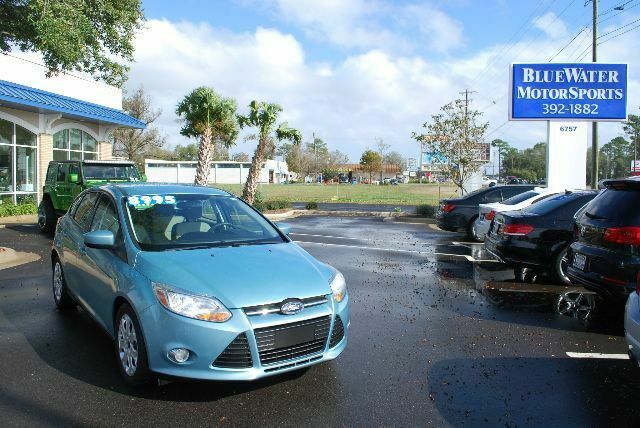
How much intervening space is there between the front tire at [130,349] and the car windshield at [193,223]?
618mm

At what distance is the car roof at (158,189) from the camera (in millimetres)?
5289

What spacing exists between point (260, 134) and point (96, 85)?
7.86 metres

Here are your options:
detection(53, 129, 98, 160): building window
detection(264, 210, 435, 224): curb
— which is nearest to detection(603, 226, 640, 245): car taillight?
detection(264, 210, 435, 224): curb

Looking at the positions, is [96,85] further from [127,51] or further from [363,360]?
[363,360]

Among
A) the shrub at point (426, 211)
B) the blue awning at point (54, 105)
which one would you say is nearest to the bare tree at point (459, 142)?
the shrub at point (426, 211)

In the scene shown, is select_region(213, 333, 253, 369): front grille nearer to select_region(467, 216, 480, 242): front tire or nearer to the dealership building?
select_region(467, 216, 480, 242): front tire

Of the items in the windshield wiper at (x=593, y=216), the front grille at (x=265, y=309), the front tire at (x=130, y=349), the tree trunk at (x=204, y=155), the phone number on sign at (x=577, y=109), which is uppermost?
the phone number on sign at (x=577, y=109)

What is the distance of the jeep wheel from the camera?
47.1 feet

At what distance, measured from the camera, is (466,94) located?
31.2 m

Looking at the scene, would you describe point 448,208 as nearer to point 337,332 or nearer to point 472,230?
point 472,230

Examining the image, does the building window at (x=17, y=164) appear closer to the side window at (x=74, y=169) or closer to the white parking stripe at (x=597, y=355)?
the side window at (x=74, y=169)

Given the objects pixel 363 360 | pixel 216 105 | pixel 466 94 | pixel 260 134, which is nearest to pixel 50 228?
pixel 216 105

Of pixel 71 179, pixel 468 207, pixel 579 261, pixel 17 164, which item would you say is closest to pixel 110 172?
pixel 71 179

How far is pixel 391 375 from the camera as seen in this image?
4531mm
